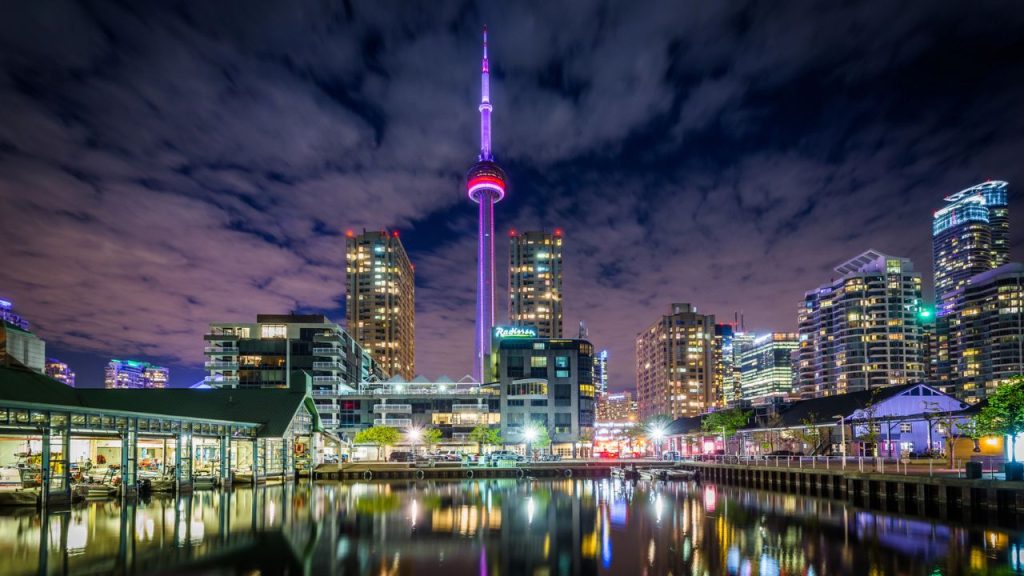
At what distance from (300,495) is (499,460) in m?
37.2

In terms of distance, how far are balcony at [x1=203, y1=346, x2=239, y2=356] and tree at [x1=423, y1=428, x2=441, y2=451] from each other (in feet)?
132

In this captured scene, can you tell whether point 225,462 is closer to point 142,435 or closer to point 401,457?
point 142,435

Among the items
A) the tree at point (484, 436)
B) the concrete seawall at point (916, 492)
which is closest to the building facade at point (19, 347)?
the tree at point (484, 436)

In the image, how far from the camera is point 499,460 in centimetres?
8944

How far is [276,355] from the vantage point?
12525 centimetres

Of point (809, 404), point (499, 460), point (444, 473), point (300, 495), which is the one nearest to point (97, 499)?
point (300, 495)

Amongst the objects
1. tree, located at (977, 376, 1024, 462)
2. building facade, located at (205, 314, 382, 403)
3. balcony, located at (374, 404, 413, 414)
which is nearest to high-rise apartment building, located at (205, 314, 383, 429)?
building facade, located at (205, 314, 382, 403)

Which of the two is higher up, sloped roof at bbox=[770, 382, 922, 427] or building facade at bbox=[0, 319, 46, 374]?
building facade at bbox=[0, 319, 46, 374]

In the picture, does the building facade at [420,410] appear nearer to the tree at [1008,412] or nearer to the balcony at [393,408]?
the balcony at [393,408]

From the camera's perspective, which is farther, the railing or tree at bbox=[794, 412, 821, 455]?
tree at bbox=[794, 412, 821, 455]

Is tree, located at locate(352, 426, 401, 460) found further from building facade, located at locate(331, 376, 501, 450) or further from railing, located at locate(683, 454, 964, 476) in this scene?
railing, located at locate(683, 454, 964, 476)

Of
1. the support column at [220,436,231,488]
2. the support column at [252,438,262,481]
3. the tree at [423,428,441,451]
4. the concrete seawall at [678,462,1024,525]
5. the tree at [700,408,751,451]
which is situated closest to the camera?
the concrete seawall at [678,462,1024,525]

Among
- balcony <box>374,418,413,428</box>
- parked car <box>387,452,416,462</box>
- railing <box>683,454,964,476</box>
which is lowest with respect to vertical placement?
parked car <box>387,452,416,462</box>

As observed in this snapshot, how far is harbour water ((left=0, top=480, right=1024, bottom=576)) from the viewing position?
85.6 feet
